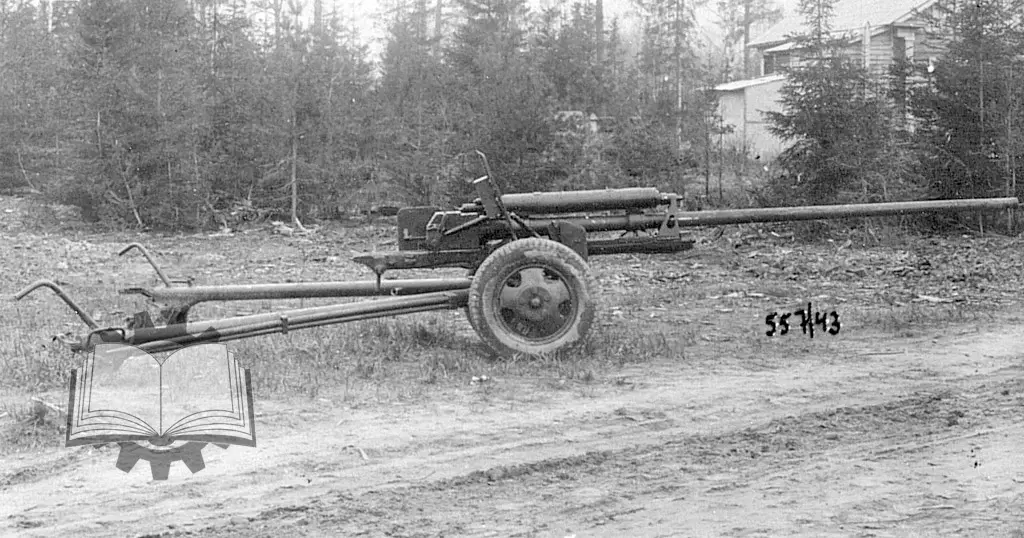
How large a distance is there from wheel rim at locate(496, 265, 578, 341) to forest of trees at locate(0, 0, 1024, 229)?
12103 mm

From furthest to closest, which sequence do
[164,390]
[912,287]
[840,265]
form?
[840,265], [912,287], [164,390]

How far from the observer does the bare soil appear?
196 inches

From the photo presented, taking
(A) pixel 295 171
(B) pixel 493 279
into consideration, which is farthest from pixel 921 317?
(A) pixel 295 171

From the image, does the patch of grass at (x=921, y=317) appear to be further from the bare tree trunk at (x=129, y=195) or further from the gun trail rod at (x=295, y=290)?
the bare tree trunk at (x=129, y=195)

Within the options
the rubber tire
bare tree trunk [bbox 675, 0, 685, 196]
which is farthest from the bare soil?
bare tree trunk [bbox 675, 0, 685, 196]

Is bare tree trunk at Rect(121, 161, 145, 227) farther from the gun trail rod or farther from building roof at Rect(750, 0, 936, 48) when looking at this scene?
building roof at Rect(750, 0, 936, 48)

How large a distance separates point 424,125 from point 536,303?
16.5 m

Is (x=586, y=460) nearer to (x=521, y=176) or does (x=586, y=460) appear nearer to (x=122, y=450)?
(x=122, y=450)

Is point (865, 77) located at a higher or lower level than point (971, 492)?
higher

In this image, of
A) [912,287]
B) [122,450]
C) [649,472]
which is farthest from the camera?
[912,287]

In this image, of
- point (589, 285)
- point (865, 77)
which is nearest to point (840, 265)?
point (865, 77)

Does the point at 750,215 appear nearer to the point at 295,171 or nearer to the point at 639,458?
the point at 639,458

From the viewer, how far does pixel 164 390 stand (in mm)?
7625

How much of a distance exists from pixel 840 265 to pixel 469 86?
32.8ft
